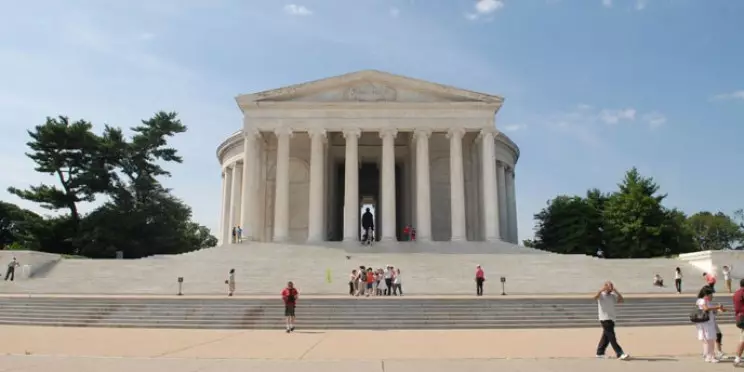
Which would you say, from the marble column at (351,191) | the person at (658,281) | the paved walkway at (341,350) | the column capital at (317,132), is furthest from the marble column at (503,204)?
A: the paved walkway at (341,350)

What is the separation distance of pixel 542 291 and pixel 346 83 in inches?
1023

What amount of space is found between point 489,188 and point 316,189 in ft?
48.6

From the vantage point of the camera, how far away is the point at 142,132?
59562 millimetres

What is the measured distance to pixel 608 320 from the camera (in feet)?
42.9

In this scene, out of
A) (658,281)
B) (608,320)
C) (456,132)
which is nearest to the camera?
(608,320)

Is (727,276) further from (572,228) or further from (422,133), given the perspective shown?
(572,228)

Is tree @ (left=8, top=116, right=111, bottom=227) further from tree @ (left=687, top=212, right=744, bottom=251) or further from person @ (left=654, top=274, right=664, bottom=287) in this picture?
tree @ (left=687, top=212, right=744, bottom=251)

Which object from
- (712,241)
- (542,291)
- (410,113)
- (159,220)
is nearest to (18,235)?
(159,220)

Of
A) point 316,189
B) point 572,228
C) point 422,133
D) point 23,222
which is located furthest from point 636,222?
point 23,222

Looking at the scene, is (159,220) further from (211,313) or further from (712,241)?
(712,241)

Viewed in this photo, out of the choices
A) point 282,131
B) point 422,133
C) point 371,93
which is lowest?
point 422,133

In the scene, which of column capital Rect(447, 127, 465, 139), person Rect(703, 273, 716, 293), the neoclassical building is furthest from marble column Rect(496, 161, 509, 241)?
person Rect(703, 273, 716, 293)

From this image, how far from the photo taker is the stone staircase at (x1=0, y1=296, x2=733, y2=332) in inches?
834

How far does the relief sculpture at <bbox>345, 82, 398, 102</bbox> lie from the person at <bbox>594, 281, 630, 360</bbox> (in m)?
37.0
